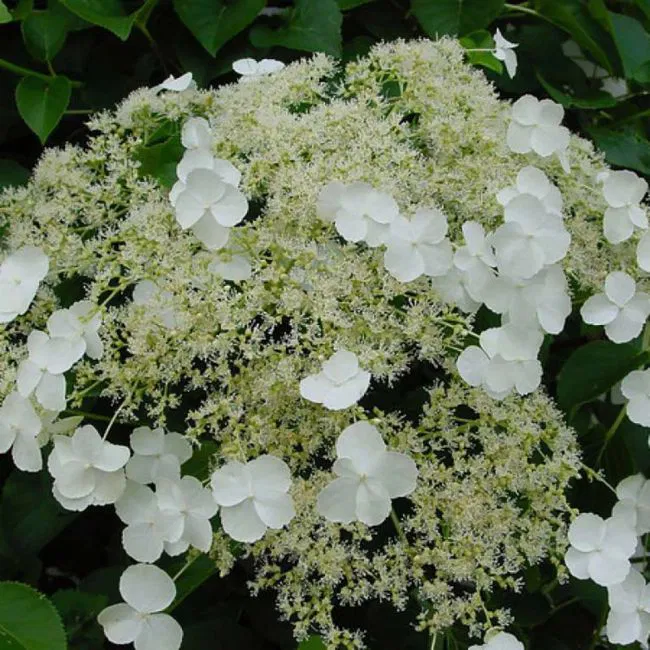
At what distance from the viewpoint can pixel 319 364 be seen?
2.74 feet

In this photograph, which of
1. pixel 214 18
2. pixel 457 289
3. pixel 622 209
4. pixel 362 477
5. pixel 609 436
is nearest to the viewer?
pixel 362 477

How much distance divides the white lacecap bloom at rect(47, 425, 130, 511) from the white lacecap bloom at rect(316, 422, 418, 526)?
0.16m

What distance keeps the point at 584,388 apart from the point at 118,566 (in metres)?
0.48

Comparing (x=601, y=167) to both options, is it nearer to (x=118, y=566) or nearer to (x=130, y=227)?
(x=130, y=227)

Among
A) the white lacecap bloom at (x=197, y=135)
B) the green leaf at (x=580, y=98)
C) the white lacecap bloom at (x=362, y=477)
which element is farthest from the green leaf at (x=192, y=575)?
the green leaf at (x=580, y=98)


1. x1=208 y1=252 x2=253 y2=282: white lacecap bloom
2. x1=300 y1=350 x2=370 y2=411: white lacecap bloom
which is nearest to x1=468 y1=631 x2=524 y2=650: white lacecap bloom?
x1=300 y1=350 x2=370 y2=411: white lacecap bloom

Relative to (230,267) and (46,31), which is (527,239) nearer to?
(230,267)

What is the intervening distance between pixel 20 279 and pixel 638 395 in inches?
21.4

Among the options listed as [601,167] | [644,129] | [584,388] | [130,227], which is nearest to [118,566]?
[130,227]

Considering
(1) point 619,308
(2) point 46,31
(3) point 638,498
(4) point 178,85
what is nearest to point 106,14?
(2) point 46,31

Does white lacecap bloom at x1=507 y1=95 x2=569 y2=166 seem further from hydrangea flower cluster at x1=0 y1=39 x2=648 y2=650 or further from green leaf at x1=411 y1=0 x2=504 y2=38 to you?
green leaf at x1=411 y1=0 x2=504 y2=38

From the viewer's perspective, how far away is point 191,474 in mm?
883

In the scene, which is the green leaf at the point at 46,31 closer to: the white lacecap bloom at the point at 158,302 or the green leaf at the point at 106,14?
the green leaf at the point at 106,14

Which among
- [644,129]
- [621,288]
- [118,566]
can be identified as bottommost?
[118,566]
